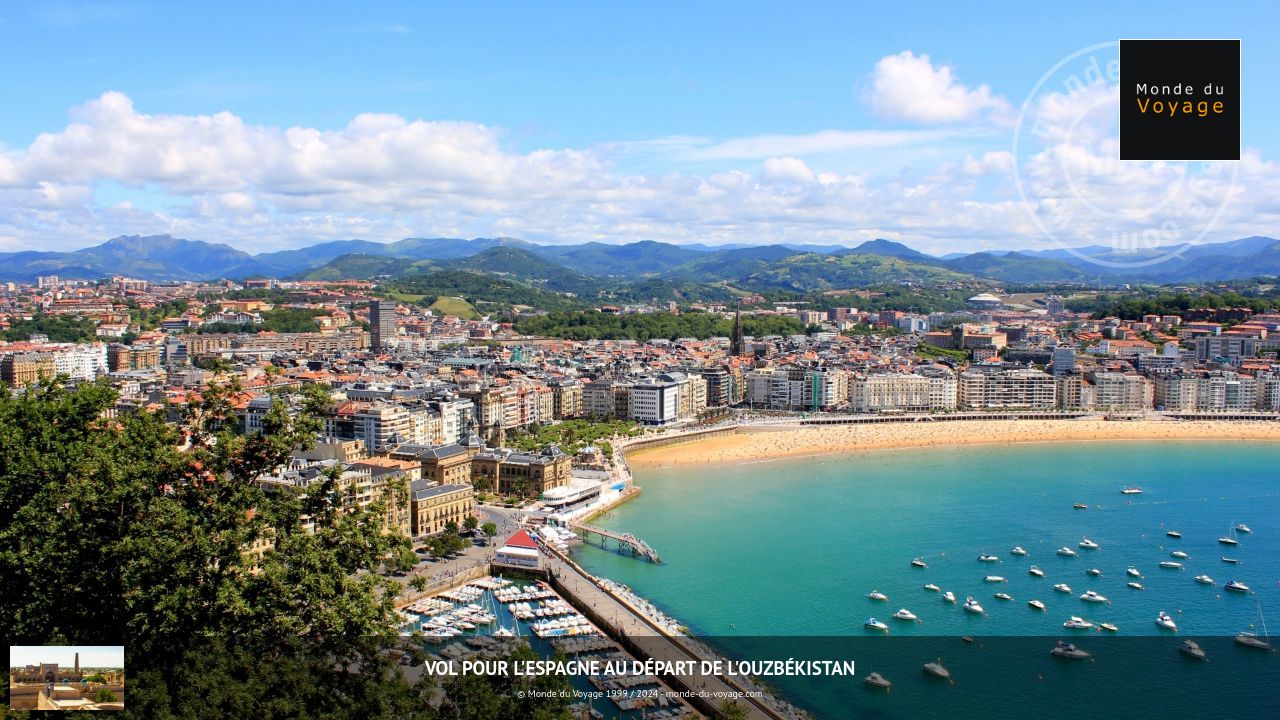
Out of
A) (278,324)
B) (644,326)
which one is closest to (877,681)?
(644,326)

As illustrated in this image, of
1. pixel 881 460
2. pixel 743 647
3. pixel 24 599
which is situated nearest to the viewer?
pixel 24 599

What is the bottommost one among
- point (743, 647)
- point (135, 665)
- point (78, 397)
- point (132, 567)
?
point (743, 647)

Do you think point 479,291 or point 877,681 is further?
point 479,291

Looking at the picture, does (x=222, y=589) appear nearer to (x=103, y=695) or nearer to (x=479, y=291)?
(x=103, y=695)

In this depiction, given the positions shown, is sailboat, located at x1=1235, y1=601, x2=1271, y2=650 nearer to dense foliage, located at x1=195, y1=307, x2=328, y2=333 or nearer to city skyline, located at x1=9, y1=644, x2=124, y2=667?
city skyline, located at x1=9, y1=644, x2=124, y2=667

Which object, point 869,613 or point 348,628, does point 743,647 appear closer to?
point 869,613

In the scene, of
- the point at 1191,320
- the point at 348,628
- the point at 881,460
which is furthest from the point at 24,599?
the point at 1191,320
